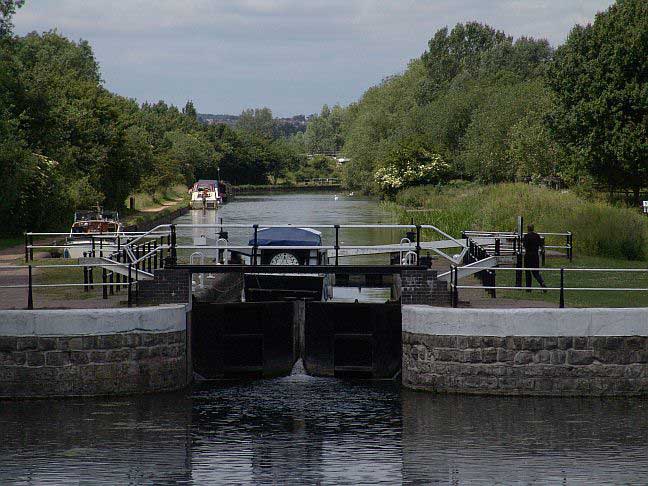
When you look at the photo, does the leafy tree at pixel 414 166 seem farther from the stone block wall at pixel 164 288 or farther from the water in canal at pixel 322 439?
the water in canal at pixel 322 439

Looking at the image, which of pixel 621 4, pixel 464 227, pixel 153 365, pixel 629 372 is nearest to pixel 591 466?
pixel 629 372

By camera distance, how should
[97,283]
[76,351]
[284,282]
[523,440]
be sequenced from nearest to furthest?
[523,440] < [76,351] < [97,283] < [284,282]

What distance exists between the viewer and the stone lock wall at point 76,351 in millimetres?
20969

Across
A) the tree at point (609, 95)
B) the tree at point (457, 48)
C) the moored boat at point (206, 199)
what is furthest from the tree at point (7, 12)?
the tree at point (457, 48)

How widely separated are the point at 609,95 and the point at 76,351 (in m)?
40.8

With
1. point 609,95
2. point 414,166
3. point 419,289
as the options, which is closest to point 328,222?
point 609,95

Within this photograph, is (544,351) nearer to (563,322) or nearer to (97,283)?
(563,322)

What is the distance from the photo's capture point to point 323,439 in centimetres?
1912

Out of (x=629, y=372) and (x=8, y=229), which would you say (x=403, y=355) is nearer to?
(x=629, y=372)

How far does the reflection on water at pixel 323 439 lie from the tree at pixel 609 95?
121 feet

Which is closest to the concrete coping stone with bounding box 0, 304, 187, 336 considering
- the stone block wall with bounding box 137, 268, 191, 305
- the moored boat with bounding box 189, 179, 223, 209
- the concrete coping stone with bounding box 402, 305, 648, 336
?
the stone block wall with bounding box 137, 268, 191, 305

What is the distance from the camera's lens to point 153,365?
21.7m

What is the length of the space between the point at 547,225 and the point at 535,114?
4112 cm

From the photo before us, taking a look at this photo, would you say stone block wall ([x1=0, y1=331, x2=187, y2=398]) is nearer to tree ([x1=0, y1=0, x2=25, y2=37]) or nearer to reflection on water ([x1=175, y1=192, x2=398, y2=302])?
reflection on water ([x1=175, y1=192, x2=398, y2=302])
